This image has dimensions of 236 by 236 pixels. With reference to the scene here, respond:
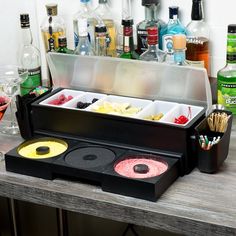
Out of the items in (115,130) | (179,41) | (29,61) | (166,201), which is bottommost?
(166,201)

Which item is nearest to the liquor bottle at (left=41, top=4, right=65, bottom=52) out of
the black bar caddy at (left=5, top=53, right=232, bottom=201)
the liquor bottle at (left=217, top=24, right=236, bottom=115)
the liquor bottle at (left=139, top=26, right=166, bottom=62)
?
the black bar caddy at (left=5, top=53, right=232, bottom=201)

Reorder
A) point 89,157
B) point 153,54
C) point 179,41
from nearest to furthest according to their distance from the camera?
point 89,157 < point 179,41 < point 153,54

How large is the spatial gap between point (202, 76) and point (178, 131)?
187mm

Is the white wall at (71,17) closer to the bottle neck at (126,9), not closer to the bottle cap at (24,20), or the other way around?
the bottle neck at (126,9)

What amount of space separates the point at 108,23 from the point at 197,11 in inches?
12.9

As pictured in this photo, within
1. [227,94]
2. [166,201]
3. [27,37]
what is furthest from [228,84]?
[27,37]

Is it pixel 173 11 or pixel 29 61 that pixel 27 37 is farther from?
pixel 173 11

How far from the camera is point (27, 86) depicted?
1.94m

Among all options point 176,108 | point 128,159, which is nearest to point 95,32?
point 176,108

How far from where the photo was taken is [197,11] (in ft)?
5.81

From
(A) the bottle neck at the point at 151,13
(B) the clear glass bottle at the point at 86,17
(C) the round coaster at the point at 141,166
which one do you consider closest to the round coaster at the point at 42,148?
(C) the round coaster at the point at 141,166

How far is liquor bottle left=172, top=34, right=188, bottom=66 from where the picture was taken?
1611mm

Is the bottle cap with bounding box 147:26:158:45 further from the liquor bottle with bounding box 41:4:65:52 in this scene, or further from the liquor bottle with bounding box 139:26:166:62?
the liquor bottle with bounding box 41:4:65:52

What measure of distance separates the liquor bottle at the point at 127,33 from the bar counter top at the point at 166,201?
0.51 meters
